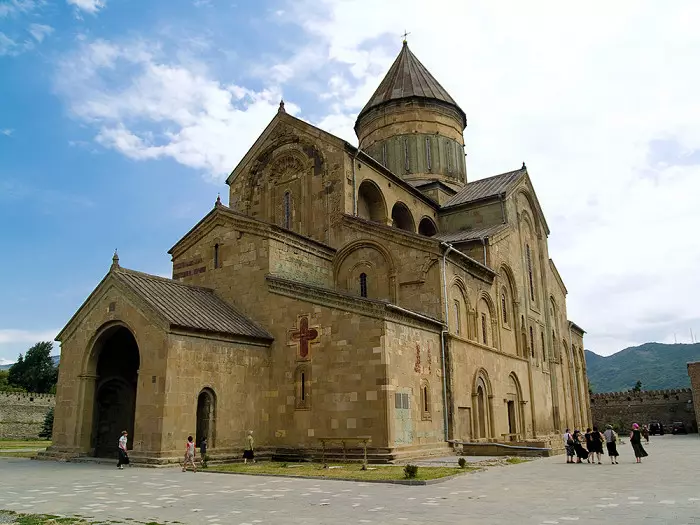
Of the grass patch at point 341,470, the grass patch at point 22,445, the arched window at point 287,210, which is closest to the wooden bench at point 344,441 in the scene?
the grass patch at point 341,470

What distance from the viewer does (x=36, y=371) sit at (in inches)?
2425

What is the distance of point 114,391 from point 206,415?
15.9ft

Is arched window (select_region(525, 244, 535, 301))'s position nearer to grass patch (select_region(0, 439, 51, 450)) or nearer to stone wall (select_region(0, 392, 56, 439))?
grass patch (select_region(0, 439, 51, 450))

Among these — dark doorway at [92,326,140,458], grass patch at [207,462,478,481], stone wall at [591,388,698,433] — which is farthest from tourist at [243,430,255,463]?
stone wall at [591,388,698,433]

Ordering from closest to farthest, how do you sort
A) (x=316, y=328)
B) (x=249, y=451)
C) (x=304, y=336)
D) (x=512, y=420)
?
(x=249, y=451) < (x=316, y=328) < (x=304, y=336) < (x=512, y=420)

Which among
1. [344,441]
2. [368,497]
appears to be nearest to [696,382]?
[344,441]

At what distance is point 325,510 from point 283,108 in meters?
20.5

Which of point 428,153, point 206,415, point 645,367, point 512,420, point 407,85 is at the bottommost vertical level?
point 512,420

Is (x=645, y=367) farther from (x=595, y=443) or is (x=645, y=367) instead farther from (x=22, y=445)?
(x=22, y=445)

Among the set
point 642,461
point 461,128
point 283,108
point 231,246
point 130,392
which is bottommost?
point 642,461

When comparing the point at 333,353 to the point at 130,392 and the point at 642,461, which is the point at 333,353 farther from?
the point at 642,461

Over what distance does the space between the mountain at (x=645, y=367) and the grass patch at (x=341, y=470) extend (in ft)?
441

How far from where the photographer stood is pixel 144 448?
53.7 feet

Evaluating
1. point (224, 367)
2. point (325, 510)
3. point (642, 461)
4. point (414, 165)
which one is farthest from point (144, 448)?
point (414, 165)
